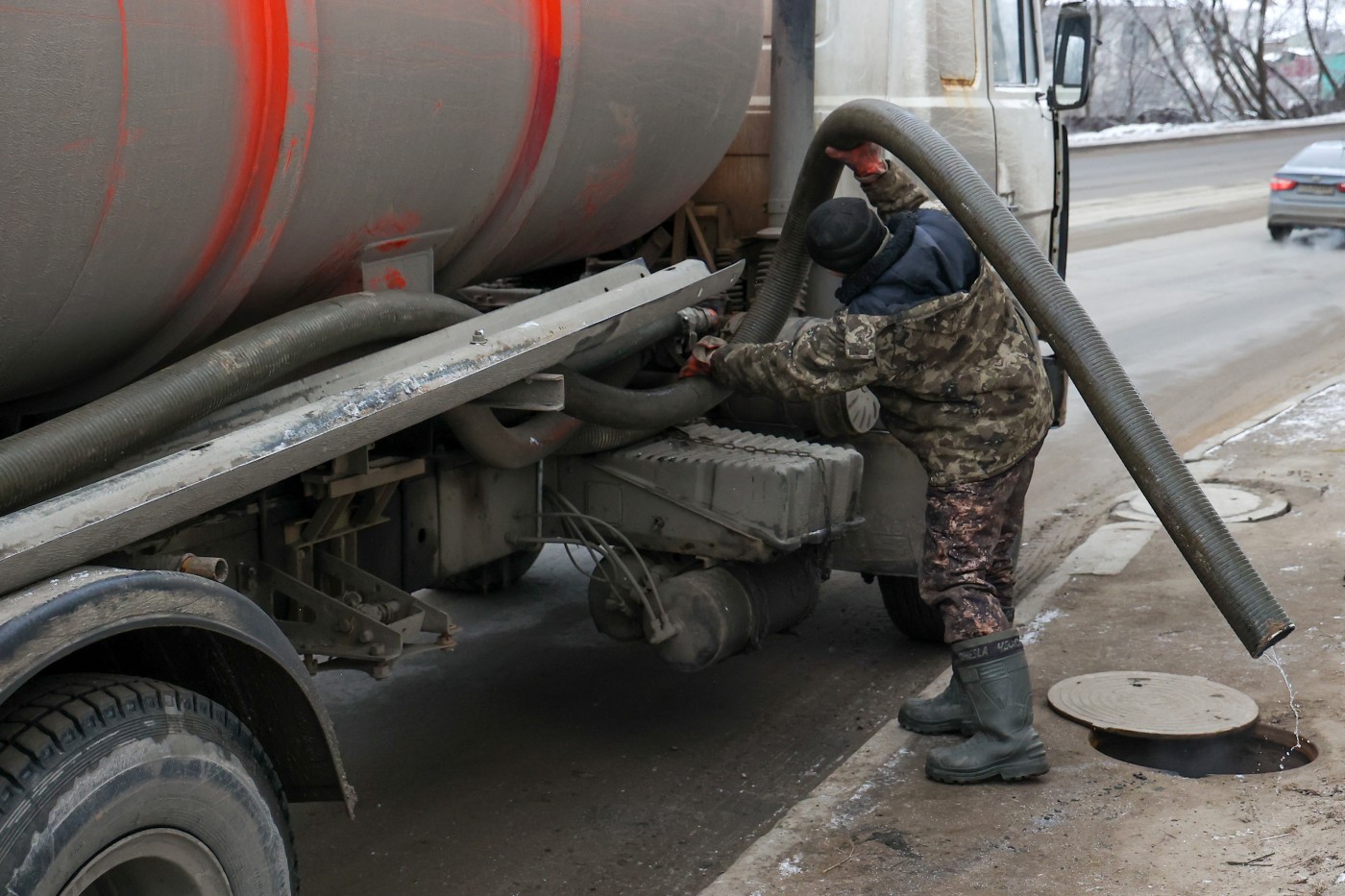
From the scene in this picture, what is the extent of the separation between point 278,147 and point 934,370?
2.10 m

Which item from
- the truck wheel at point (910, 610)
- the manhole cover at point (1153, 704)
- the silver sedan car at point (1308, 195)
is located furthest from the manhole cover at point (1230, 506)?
the silver sedan car at point (1308, 195)

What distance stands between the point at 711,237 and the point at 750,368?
0.91 meters

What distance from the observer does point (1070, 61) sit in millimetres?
6051

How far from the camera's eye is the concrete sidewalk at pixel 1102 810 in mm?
3693

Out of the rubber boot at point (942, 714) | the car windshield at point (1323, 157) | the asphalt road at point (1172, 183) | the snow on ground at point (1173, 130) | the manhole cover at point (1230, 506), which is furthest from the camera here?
the snow on ground at point (1173, 130)

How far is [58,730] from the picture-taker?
2404 mm

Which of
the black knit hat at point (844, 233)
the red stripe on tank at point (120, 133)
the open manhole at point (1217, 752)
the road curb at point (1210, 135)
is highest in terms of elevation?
the red stripe on tank at point (120, 133)

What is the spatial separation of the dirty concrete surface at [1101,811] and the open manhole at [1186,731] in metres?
0.06

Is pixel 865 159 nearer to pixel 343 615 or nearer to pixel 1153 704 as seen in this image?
pixel 1153 704

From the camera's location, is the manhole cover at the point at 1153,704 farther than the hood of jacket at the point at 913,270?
Yes

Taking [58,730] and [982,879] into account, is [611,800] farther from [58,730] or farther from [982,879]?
[58,730]

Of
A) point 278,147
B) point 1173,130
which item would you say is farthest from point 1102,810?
point 1173,130

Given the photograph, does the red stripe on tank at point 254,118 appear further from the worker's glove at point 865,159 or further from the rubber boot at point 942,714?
the rubber boot at point 942,714

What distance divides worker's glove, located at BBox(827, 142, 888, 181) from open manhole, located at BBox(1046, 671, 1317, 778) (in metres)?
1.79
